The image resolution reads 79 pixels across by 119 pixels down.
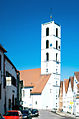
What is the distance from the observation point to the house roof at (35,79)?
82.6m

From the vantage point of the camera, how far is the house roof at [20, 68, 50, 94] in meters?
82.6

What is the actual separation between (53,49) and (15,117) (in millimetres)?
62179

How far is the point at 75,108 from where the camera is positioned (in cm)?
5297

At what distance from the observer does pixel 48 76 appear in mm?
83562

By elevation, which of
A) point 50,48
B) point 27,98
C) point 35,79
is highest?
point 50,48

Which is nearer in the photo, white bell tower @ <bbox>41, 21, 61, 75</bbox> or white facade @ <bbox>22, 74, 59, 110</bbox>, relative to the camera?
white facade @ <bbox>22, 74, 59, 110</bbox>

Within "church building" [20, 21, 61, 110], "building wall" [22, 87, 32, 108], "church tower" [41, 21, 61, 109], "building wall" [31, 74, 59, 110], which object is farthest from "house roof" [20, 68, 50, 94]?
"church tower" [41, 21, 61, 109]

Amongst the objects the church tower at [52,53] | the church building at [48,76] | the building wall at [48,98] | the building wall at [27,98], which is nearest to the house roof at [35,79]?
the church building at [48,76]

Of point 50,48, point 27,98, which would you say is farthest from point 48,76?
point 27,98

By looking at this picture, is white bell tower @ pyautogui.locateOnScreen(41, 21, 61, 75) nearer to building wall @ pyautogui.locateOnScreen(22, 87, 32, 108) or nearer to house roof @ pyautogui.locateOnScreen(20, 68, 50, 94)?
house roof @ pyautogui.locateOnScreen(20, 68, 50, 94)

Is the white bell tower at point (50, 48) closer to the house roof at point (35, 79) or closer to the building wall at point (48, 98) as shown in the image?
the house roof at point (35, 79)

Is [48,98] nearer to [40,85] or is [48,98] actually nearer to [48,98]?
[48,98]

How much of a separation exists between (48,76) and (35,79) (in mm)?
8494

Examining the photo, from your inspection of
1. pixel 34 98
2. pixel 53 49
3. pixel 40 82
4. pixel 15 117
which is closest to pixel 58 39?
pixel 53 49
